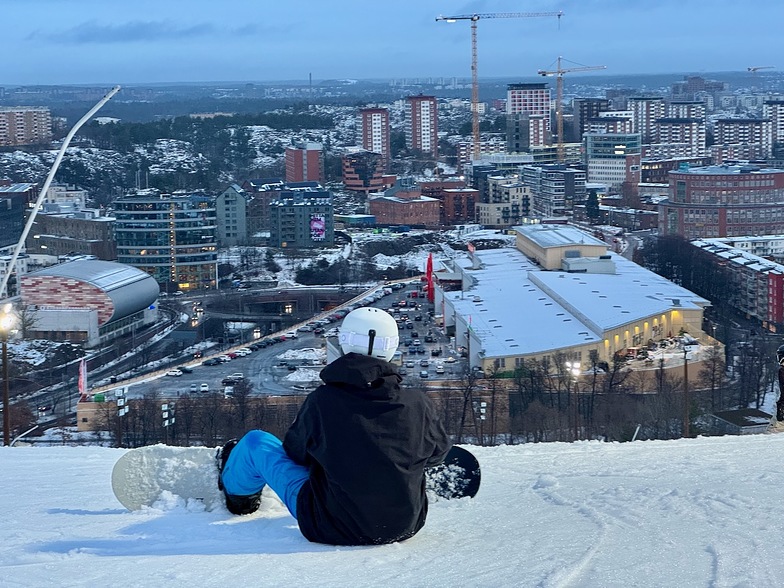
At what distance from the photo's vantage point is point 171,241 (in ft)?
46.1

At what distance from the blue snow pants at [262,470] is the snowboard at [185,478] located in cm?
4

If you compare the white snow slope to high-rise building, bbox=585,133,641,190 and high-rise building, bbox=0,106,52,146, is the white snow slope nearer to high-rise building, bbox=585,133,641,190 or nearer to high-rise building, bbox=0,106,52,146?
high-rise building, bbox=585,133,641,190

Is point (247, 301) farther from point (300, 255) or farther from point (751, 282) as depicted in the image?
point (751, 282)

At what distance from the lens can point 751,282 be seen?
11.9m

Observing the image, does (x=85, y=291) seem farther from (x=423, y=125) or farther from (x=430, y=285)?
(x=423, y=125)

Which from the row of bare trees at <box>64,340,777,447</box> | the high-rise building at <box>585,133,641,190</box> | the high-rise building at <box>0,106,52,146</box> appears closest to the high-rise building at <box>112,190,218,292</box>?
the row of bare trees at <box>64,340,777,447</box>

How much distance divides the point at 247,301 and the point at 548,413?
7.83 metres

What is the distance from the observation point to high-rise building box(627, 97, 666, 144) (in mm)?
33312

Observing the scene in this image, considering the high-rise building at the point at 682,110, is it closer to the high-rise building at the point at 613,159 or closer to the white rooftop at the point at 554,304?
the high-rise building at the point at 613,159

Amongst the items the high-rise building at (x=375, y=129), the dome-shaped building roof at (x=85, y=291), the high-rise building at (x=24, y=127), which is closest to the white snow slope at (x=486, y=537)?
the dome-shaped building roof at (x=85, y=291)

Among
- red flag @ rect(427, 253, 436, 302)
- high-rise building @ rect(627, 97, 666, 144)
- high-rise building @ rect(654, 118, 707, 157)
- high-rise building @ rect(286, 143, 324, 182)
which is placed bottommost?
red flag @ rect(427, 253, 436, 302)

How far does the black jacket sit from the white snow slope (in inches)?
0.9

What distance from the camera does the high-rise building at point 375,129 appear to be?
95.9 ft

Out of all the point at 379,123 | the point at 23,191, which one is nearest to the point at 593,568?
the point at 23,191
